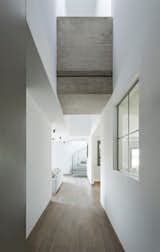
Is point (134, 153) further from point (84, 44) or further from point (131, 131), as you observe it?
point (84, 44)

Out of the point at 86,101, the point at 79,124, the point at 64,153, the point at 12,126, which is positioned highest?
the point at 86,101

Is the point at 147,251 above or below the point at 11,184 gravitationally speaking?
below

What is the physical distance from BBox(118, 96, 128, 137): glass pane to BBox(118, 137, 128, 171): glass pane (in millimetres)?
120

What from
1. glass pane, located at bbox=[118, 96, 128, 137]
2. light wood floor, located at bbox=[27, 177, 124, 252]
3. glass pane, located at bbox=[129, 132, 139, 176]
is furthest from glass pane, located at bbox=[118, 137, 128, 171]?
light wood floor, located at bbox=[27, 177, 124, 252]

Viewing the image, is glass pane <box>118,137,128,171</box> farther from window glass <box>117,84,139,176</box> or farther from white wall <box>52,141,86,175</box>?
white wall <box>52,141,86,175</box>

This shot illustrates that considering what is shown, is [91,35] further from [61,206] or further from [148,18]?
[61,206]

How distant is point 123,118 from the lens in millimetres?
3520

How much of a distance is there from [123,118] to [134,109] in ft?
2.26

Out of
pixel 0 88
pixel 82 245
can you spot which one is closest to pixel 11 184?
pixel 0 88

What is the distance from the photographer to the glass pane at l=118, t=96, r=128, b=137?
3289 millimetres

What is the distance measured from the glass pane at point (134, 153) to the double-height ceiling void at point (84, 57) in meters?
1.35

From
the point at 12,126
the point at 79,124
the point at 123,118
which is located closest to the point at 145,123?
the point at 12,126

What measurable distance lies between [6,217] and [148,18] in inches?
74.1

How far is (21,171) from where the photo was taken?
1.23 meters
